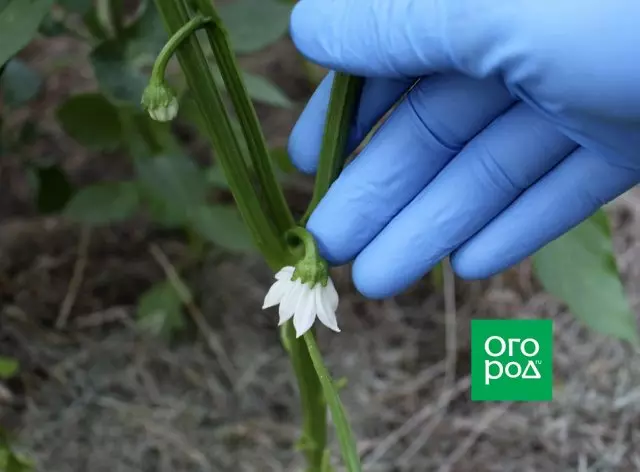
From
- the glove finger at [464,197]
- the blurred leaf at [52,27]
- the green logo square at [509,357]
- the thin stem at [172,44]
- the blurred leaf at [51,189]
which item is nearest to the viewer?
the thin stem at [172,44]

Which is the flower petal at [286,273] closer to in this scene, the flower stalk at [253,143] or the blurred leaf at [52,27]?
the flower stalk at [253,143]

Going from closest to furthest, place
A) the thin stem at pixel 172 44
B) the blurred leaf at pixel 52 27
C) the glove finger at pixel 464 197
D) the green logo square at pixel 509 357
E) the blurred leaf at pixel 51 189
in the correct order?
the thin stem at pixel 172 44 → the glove finger at pixel 464 197 → the green logo square at pixel 509 357 → the blurred leaf at pixel 52 27 → the blurred leaf at pixel 51 189

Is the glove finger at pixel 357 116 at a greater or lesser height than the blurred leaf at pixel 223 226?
greater

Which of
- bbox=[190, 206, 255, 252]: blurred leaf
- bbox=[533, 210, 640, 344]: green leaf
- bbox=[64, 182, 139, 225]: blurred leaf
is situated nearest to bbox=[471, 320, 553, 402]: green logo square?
bbox=[533, 210, 640, 344]: green leaf

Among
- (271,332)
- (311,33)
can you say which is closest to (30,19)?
(311,33)

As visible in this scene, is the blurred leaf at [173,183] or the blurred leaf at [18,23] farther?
the blurred leaf at [173,183]

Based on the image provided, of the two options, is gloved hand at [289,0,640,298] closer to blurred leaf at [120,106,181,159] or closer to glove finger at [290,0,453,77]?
glove finger at [290,0,453,77]

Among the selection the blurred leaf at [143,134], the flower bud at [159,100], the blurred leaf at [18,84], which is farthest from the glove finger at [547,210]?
the blurred leaf at [18,84]
